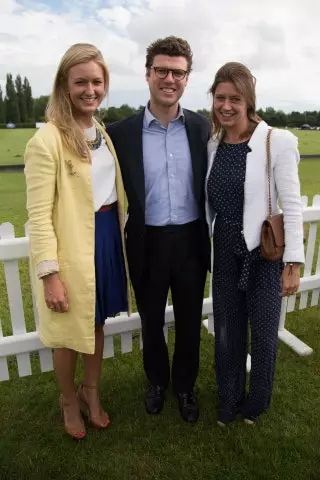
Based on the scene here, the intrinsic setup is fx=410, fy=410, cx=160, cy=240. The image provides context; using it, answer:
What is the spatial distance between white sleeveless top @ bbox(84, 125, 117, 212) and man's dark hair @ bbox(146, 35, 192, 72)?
1.68 feet

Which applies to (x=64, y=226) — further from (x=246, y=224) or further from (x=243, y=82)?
(x=243, y=82)

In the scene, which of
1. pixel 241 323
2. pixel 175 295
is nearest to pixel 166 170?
pixel 175 295

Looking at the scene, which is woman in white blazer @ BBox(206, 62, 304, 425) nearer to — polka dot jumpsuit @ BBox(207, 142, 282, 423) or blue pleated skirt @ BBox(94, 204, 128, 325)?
polka dot jumpsuit @ BBox(207, 142, 282, 423)

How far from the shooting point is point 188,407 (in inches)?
112

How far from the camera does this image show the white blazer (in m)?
2.04

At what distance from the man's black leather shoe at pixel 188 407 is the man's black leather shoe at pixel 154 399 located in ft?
0.45

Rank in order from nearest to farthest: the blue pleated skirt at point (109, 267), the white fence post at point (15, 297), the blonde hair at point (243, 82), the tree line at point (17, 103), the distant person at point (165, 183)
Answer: the blonde hair at point (243, 82) < the distant person at point (165, 183) < the blue pleated skirt at point (109, 267) < the white fence post at point (15, 297) < the tree line at point (17, 103)

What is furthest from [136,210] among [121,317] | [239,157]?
[121,317]

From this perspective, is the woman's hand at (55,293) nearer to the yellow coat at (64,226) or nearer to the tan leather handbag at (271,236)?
the yellow coat at (64,226)

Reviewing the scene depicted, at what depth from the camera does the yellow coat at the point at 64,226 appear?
2.00m

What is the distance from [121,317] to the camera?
323 centimetres

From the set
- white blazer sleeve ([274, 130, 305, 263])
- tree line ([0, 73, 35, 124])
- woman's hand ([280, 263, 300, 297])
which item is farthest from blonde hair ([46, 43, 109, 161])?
tree line ([0, 73, 35, 124])

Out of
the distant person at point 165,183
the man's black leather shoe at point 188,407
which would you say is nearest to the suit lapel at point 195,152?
the distant person at point 165,183

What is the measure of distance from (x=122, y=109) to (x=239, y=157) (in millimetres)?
30373
